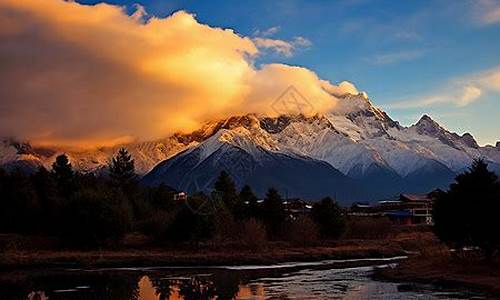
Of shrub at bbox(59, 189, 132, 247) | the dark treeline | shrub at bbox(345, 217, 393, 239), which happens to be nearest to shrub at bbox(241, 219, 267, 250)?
the dark treeline

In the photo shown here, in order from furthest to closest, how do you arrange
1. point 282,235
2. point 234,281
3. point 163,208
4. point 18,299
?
point 163,208 → point 282,235 → point 234,281 → point 18,299

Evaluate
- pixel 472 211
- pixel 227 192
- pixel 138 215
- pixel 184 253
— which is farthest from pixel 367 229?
pixel 472 211

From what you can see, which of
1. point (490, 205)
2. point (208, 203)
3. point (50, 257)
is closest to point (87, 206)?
point (50, 257)

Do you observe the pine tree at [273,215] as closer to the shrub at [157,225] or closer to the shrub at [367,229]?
the shrub at [367,229]

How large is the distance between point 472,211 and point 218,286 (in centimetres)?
2442

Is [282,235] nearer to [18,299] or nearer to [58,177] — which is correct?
[58,177]

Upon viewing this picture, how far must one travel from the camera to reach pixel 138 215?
133375 millimetres

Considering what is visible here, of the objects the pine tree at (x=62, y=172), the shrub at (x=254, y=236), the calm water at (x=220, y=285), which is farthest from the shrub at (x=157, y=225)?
the calm water at (x=220, y=285)

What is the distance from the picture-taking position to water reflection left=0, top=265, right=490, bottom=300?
52875mm

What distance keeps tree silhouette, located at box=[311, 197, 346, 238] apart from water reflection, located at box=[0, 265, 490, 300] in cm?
4488

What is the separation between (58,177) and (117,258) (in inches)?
2077

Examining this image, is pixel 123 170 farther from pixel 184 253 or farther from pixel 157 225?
pixel 184 253

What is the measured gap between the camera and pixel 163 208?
13975cm

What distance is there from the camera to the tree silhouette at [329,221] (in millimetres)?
128000
